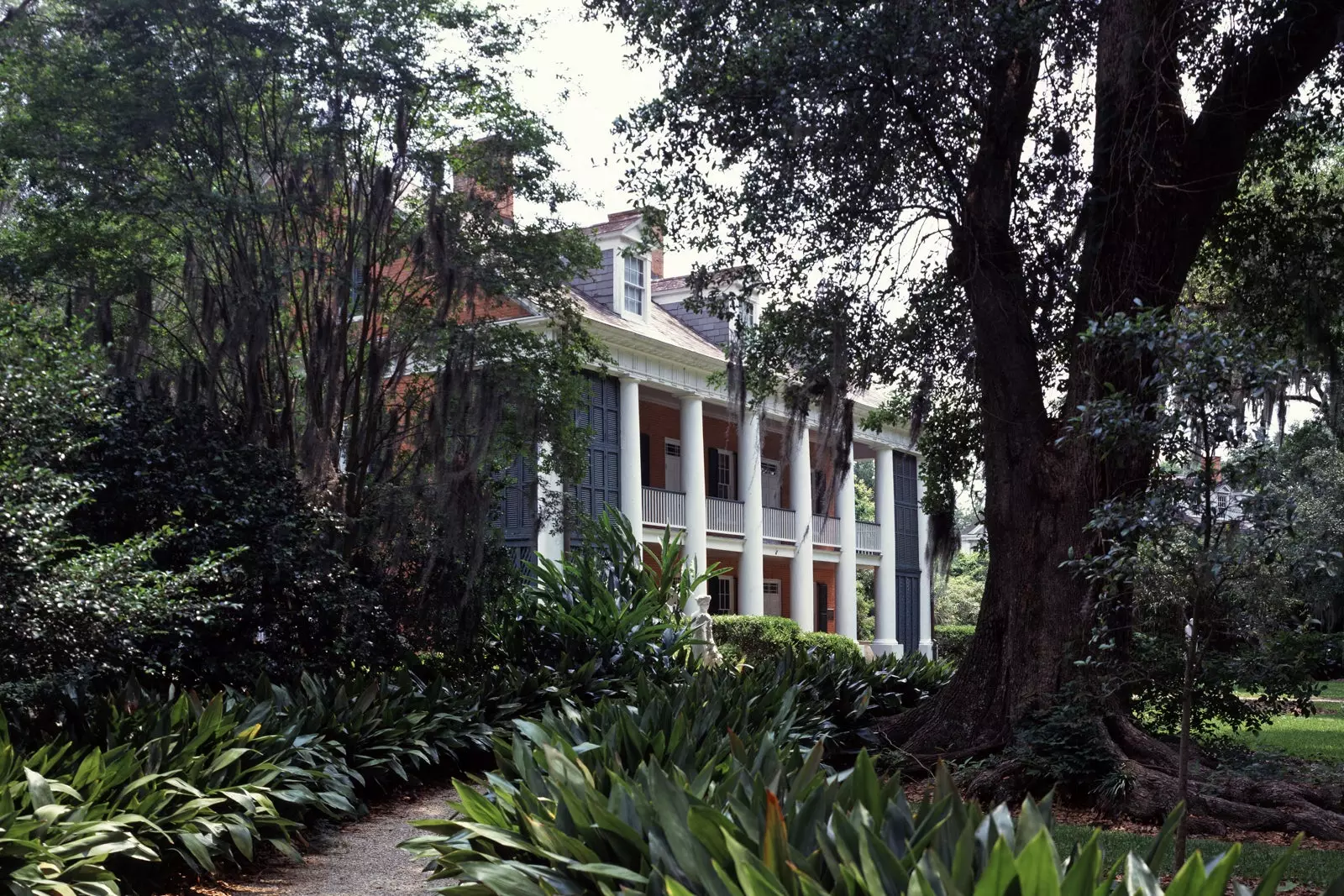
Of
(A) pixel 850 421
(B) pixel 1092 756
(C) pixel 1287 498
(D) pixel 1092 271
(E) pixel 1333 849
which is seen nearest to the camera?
(C) pixel 1287 498

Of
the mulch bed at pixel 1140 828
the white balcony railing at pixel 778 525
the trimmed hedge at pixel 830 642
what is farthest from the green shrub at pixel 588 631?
the white balcony railing at pixel 778 525

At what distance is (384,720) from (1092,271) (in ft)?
21.2

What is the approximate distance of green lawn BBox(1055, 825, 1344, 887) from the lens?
22.5ft

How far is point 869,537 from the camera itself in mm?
33500

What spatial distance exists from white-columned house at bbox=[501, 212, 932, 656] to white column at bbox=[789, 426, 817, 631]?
0.04 meters

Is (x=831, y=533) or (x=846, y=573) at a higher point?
(x=831, y=533)

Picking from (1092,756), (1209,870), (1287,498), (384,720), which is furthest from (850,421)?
(1209,870)

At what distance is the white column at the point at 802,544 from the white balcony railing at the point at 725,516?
1.28 metres

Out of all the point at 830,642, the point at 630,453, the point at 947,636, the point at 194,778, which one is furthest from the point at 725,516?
the point at 194,778

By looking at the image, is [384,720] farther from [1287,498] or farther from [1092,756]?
[1287,498]

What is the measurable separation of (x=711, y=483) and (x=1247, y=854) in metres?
22.7

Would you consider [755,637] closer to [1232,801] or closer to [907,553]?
[907,553]

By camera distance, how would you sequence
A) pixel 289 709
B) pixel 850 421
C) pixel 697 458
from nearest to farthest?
1. pixel 289 709
2. pixel 850 421
3. pixel 697 458

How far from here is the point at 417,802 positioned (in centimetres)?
945
